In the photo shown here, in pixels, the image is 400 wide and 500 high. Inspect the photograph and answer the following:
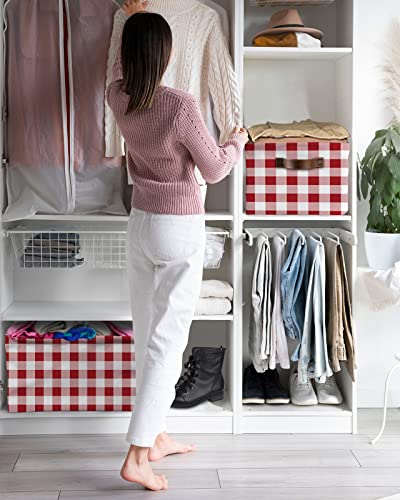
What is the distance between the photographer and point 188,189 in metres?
2.75

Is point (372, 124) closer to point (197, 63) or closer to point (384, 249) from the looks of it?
point (384, 249)

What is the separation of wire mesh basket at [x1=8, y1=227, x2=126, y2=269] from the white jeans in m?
0.51

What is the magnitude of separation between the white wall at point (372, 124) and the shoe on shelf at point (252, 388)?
20.9 inches

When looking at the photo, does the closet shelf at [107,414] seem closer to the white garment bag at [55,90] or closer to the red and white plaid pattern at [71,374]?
the red and white plaid pattern at [71,374]

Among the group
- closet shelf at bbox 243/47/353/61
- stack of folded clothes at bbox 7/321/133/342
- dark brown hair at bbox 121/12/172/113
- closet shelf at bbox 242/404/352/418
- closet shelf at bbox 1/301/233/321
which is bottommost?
closet shelf at bbox 242/404/352/418

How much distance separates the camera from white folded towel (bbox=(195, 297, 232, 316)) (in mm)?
3227

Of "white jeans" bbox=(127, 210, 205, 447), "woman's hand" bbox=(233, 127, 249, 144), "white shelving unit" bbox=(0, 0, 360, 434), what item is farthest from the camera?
"white shelving unit" bbox=(0, 0, 360, 434)

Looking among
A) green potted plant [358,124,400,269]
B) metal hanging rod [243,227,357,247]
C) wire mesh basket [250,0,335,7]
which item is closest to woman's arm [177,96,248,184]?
metal hanging rod [243,227,357,247]

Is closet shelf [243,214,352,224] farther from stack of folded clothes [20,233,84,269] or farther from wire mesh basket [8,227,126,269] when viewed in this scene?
stack of folded clothes [20,233,84,269]

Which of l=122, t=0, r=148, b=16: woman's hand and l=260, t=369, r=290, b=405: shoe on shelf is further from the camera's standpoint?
l=260, t=369, r=290, b=405: shoe on shelf

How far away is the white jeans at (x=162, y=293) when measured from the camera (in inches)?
107

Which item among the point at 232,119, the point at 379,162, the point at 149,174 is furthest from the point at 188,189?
the point at 379,162

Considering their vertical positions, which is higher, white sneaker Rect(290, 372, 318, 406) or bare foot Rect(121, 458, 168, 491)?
white sneaker Rect(290, 372, 318, 406)

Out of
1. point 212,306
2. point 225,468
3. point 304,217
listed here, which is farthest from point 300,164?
point 225,468
